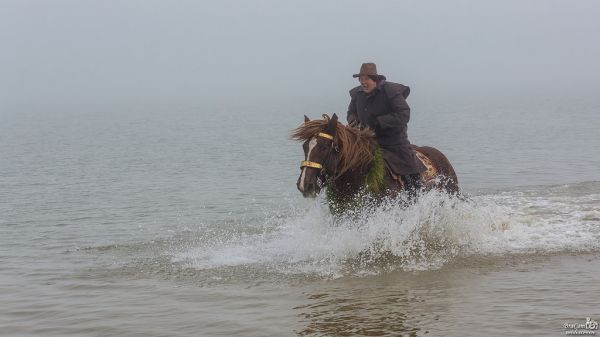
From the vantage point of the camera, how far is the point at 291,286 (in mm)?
8773

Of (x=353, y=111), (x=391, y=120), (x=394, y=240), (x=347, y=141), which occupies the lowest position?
(x=394, y=240)

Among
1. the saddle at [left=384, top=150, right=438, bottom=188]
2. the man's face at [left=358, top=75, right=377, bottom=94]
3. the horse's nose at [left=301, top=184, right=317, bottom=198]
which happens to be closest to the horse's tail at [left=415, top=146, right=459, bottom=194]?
the saddle at [left=384, top=150, right=438, bottom=188]

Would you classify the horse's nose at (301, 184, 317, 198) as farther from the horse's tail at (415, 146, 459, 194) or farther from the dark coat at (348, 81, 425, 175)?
the horse's tail at (415, 146, 459, 194)

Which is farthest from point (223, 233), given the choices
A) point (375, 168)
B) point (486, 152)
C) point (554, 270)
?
point (486, 152)

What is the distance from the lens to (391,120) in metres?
9.62

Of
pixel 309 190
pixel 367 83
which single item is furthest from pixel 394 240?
pixel 367 83

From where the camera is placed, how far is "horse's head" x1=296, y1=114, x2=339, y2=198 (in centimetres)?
861

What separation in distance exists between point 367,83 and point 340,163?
1.26m

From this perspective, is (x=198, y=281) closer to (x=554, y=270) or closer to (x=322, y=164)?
(x=322, y=164)

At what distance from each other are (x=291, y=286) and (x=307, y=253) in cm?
141

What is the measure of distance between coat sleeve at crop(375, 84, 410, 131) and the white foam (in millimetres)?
1059

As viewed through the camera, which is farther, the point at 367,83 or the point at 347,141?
the point at 367,83

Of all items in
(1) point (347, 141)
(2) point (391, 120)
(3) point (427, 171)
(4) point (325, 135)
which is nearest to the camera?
(4) point (325, 135)

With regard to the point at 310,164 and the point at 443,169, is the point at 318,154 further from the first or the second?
the point at 443,169
